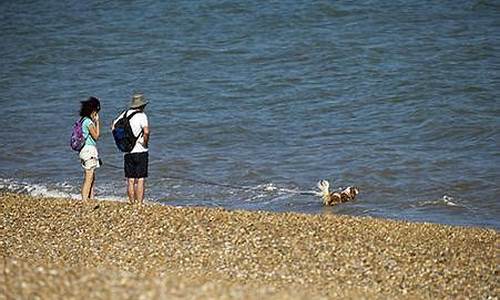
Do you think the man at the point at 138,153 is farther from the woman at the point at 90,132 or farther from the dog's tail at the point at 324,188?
the dog's tail at the point at 324,188

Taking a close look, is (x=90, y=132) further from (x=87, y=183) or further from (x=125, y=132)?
(x=87, y=183)

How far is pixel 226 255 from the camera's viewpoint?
907 cm

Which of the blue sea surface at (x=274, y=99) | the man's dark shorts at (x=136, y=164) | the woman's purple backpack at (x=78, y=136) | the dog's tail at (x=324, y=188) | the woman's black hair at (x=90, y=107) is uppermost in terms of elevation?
the woman's black hair at (x=90, y=107)

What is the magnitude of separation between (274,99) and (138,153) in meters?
8.39

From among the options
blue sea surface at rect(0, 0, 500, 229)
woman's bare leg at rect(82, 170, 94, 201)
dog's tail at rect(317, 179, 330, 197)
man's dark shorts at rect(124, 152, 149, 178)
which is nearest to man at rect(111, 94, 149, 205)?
man's dark shorts at rect(124, 152, 149, 178)

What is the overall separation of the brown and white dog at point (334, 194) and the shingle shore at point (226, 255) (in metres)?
2.08

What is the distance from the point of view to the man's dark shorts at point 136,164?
11.3m

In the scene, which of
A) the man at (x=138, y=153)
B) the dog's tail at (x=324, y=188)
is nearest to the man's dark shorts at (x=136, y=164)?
the man at (x=138, y=153)

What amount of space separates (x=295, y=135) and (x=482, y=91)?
3.99m

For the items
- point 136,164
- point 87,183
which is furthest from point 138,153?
point 87,183

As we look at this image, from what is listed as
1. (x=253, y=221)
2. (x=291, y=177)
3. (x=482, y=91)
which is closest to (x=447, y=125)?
(x=482, y=91)

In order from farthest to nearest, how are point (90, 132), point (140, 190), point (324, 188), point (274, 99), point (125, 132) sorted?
point (274, 99) < point (324, 188) < point (140, 190) < point (90, 132) < point (125, 132)

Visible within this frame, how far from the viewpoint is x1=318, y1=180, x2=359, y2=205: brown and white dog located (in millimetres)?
13180

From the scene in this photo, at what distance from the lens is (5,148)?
56.0ft
